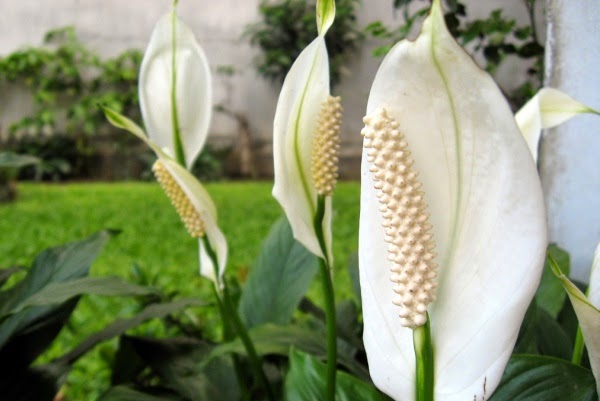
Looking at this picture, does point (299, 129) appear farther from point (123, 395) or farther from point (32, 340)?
point (32, 340)

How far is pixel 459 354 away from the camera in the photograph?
1.01 ft

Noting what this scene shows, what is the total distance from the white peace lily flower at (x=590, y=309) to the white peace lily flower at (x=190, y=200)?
0.98ft

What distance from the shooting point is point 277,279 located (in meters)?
0.88

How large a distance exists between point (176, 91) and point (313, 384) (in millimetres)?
274

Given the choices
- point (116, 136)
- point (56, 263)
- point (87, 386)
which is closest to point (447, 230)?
point (56, 263)

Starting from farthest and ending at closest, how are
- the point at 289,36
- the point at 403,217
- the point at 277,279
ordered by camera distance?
the point at 289,36 < the point at 277,279 < the point at 403,217

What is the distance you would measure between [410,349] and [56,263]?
23.4 inches

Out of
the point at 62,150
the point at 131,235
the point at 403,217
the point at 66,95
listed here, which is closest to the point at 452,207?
the point at 403,217

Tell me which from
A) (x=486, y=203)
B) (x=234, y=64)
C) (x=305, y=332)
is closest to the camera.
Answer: (x=486, y=203)

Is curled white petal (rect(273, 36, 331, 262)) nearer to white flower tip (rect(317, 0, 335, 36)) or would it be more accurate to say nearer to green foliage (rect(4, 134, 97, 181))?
white flower tip (rect(317, 0, 335, 36))

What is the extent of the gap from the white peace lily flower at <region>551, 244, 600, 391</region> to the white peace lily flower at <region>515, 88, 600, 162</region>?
0.46 ft

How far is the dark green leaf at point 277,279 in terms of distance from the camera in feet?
2.75

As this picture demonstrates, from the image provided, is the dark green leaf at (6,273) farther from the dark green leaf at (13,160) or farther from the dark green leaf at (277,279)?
the dark green leaf at (277,279)

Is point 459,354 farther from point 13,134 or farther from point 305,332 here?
point 13,134
